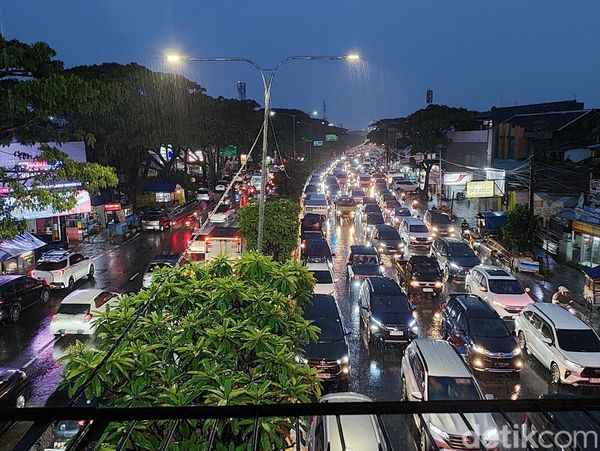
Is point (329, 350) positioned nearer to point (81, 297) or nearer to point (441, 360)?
point (441, 360)

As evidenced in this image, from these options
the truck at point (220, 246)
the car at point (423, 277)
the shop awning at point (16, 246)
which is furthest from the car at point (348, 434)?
the shop awning at point (16, 246)

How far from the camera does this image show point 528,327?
15477 millimetres

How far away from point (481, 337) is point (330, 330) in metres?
4.25

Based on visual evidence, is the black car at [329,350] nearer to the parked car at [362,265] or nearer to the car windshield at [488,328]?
the car windshield at [488,328]

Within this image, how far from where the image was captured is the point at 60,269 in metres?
22.9

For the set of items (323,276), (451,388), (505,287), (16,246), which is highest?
(16,246)

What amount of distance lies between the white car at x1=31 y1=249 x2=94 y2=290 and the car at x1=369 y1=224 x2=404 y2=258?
14.9 metres

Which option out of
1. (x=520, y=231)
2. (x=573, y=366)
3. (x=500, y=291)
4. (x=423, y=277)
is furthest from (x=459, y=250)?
(x=573, y=366)

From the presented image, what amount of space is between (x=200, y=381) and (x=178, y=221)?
37.1 m

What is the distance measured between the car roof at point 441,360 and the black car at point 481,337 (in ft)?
6.98

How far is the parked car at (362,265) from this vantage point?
22.3 metres

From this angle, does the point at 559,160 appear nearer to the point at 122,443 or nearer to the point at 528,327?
the point at 528,327

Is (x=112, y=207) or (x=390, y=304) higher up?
(x=112, y=207)

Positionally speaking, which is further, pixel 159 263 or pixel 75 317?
pixel 159 263
